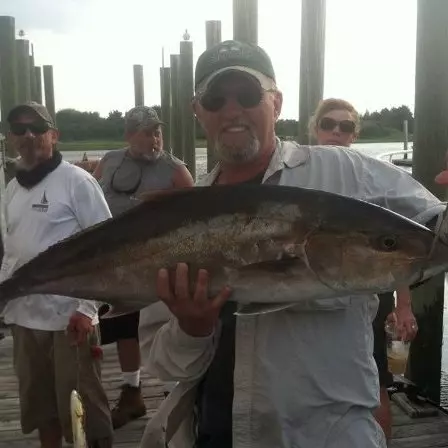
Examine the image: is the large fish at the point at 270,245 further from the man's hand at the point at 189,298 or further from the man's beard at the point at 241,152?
the man's beard at the point at 241,152

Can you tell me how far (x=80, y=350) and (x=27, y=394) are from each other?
19.8 inches

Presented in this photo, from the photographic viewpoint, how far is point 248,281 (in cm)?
203

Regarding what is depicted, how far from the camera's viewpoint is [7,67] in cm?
1051

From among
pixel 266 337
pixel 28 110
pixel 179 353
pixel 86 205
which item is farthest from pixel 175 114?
pixel 266 337

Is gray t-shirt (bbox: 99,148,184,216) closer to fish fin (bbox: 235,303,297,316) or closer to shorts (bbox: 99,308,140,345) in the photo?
shorts (bbox: 99,308,140,345)

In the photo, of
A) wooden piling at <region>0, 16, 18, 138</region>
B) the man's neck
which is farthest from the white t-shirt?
wooden piling at <region>0, 16, 18, 138</region>

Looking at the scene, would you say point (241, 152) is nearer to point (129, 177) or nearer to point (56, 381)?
point (56, 381)

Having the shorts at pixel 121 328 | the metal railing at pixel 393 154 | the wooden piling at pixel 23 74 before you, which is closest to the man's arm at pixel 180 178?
the shorts at pixel 121 328

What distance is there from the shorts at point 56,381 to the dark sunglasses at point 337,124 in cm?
212

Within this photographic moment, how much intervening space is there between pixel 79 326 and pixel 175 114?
1405 cm

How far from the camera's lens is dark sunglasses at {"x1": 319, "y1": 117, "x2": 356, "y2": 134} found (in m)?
4.77

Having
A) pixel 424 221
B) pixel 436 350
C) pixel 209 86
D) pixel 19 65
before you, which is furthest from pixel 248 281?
pixel 19 65

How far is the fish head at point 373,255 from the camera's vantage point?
198cm

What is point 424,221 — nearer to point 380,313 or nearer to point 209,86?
point 209,86
